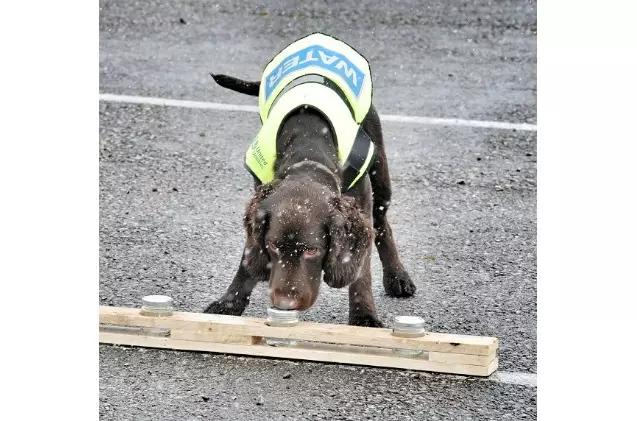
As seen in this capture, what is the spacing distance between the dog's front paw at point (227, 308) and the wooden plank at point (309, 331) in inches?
7.7

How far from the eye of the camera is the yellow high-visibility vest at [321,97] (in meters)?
3.46

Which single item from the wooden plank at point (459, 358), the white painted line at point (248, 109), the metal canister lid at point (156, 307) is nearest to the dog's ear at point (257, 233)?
the metal canister lid at point (156, 307)

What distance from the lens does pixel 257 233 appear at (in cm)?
318

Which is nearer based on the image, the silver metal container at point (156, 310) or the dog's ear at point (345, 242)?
the dog's ear at point (345, 242)

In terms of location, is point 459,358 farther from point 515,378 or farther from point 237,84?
point 237,84

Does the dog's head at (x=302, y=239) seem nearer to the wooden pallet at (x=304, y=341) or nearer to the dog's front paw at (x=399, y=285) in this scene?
the wooden pallet at (x=304, y=341)

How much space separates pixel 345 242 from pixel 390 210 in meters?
1.28

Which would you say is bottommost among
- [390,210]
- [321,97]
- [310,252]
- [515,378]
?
[515,378]

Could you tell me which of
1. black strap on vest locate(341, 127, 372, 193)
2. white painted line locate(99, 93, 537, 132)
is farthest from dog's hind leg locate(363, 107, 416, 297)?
white painted line locate(99, 93, 537, 132)

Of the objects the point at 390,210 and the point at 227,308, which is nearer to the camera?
the point at 227,308

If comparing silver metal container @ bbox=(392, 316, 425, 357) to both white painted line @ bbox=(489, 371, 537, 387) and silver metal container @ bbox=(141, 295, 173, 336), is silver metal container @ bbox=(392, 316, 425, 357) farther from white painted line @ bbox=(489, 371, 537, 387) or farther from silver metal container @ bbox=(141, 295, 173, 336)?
silver metal container @ bbox=(141, 295, 173, 336)

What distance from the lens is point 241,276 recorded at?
3.56 meters

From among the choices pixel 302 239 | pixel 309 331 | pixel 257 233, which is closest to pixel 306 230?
pixel 302 239
